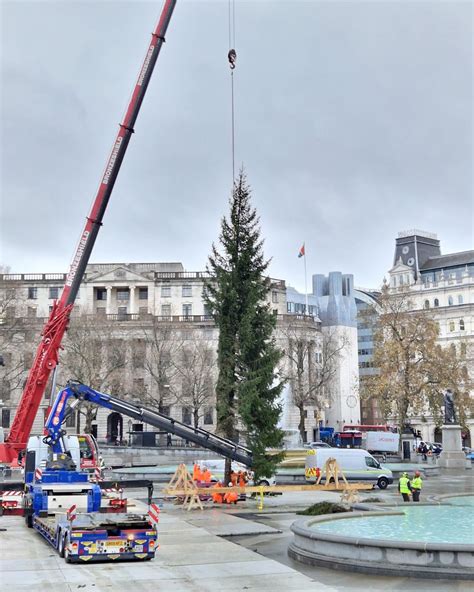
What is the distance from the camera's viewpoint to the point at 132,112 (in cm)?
3441

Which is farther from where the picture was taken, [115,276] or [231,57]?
[115,276]

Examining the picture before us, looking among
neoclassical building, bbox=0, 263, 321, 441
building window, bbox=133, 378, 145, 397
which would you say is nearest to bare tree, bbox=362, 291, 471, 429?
neoclassical building, bbox=0, 263, 321, 441

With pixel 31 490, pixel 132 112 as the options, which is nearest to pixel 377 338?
pixel 132 112

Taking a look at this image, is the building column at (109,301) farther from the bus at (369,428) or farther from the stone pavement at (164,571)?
the stone pavement at (164,571)

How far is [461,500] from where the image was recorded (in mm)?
29031

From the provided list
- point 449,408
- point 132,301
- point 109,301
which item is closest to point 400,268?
point 132,301

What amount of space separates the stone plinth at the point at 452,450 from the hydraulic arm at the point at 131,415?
32064mm

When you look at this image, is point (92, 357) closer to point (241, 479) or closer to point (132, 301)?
point (132, 301)

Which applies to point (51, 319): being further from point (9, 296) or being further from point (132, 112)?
point (9, 296)

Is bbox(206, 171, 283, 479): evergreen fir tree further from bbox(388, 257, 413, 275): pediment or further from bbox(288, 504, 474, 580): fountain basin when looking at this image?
bbox(388, 257, 413, 275): pediment

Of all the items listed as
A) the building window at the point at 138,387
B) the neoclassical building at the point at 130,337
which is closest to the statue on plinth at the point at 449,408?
the neoclassical building at the point at 130,337

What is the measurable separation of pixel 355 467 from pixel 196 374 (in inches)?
1683

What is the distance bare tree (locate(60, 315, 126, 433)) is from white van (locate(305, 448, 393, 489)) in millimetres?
32825

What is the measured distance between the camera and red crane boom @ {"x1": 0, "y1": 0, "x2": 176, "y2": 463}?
32031 mm
